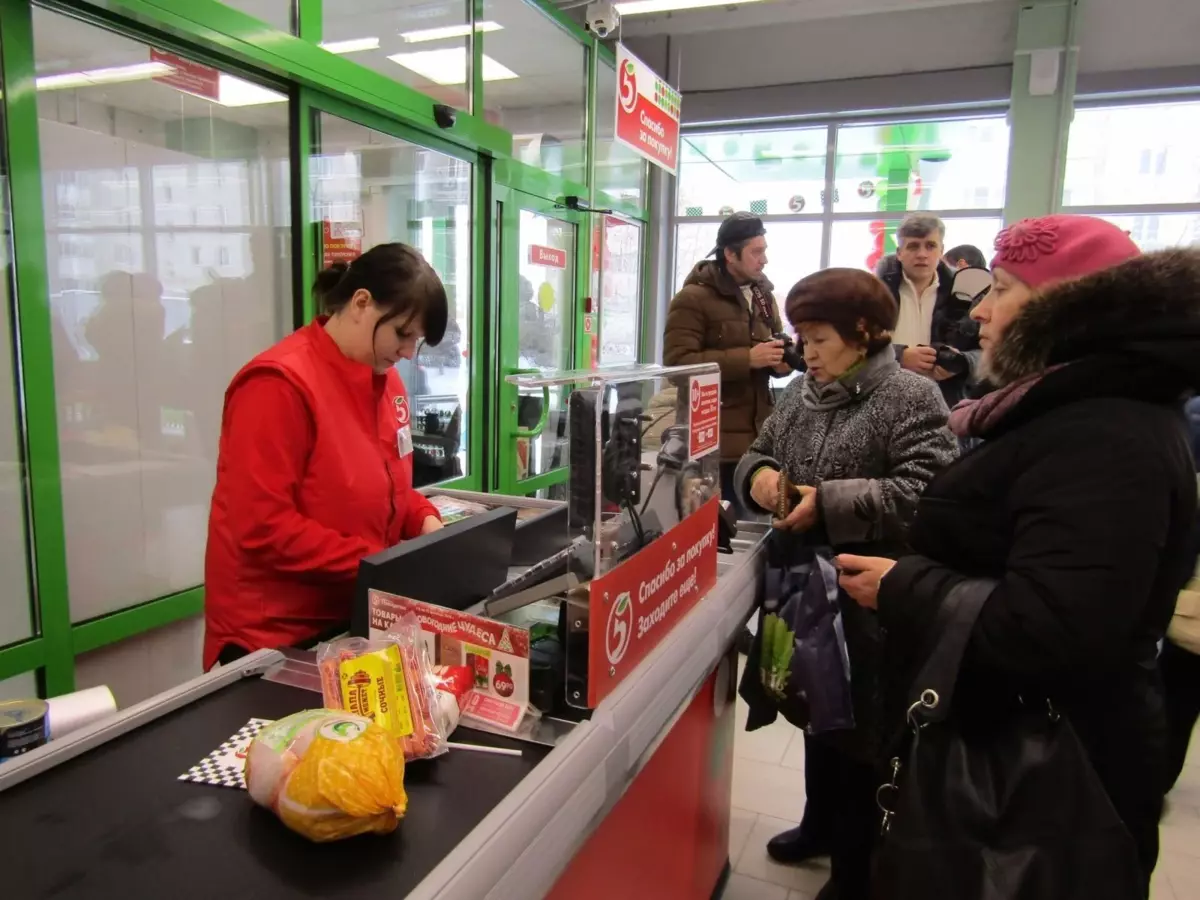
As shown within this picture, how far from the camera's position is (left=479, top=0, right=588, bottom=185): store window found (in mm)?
4645

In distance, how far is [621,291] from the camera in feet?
22.0

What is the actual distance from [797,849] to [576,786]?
1.63m

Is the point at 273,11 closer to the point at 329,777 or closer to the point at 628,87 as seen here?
the point at 628,87

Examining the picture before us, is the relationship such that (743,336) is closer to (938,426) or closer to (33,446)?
(938,426)

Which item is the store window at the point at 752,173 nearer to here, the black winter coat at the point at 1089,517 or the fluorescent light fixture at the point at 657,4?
the fluorescent light fixture at the point at 657,4

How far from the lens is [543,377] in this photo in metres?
1.08

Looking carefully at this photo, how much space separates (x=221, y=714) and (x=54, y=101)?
6.73ft

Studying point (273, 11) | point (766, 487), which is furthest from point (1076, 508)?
point (273, 11)

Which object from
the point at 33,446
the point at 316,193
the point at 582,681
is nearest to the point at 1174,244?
the point at 582,681

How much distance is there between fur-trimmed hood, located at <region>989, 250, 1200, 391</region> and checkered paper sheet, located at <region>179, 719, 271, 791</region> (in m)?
1.19

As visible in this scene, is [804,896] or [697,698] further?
[804,896]

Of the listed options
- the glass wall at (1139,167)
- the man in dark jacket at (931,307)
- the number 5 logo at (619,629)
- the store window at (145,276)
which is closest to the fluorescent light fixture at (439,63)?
the store window at (145,276)

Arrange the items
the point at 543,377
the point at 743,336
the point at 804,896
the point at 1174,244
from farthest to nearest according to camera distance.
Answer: the point at 743,336, the point at 804,896, the point at 1174,244, the point at 543,377

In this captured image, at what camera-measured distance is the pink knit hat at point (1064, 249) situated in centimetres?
120
